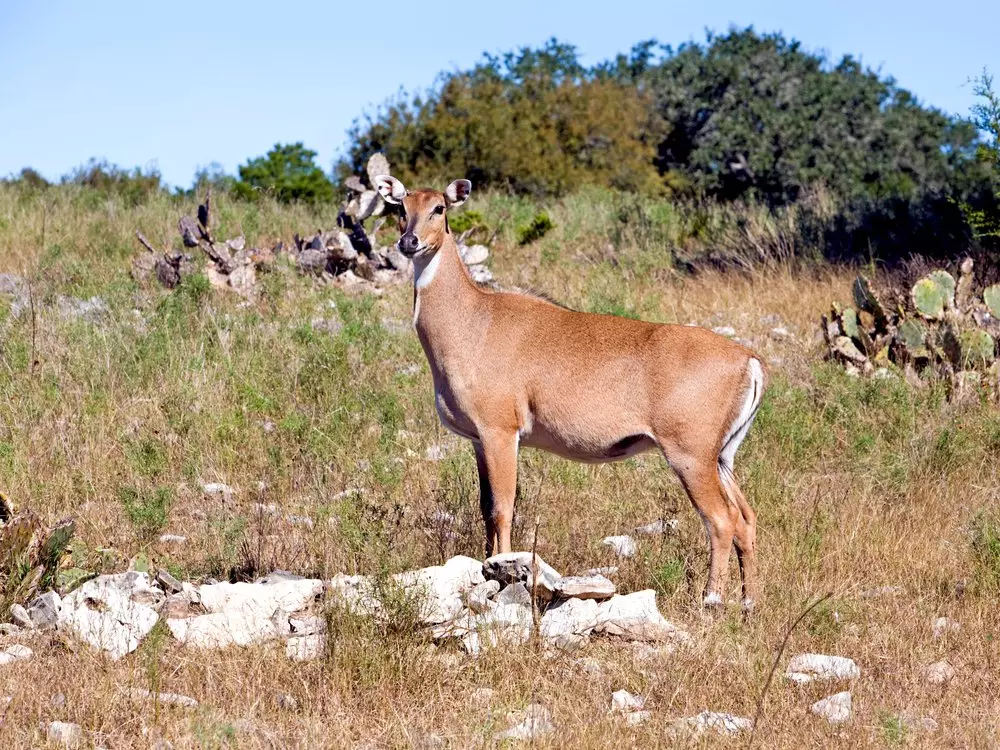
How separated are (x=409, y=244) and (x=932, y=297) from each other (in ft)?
19.3

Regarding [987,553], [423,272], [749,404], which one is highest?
[423,272]

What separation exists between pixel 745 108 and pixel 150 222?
67.3ft

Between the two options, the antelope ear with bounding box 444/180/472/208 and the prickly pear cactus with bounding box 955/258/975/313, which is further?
the prickly pear cactus with bounding box 955/258/975/313

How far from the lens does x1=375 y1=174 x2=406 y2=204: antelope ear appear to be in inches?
316

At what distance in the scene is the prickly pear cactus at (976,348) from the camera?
35.3ft

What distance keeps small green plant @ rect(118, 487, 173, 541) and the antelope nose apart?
222 cm

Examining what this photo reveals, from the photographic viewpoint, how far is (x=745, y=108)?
33281mm

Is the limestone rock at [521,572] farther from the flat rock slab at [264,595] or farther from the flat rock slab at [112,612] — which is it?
the flat rock slab at [112,612]

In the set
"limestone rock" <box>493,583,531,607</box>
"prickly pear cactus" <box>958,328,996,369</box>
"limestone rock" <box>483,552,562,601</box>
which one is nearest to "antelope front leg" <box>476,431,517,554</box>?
"limestone rock" <box>483,552,562,601</box>

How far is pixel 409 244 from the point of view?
24.6 feet

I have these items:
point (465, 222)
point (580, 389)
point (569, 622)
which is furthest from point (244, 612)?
point (465, 222)

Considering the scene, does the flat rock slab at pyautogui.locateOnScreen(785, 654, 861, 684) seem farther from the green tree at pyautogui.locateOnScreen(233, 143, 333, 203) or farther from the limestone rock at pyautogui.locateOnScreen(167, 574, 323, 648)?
the green tree at pyautogui.locateOnScreen(233, 143, 333, 203)

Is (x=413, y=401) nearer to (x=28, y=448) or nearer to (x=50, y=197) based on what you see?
(x=28, y=448)

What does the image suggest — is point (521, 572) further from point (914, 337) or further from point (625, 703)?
point (914, 337)
